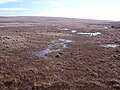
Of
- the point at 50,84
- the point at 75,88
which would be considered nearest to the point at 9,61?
the point at 50,84

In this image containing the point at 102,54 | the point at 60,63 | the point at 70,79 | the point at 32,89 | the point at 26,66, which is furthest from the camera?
the point at 102,54

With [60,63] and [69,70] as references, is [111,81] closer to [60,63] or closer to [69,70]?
[69,70]

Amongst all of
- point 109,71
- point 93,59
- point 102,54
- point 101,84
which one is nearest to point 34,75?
point 101,84

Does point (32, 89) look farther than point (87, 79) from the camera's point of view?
No

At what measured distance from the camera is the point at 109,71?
2225cm

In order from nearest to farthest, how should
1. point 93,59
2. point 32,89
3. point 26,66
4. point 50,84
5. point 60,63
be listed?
point 32,89 < point 50,84 < point 26,66 < point 60,63 < point 93,59

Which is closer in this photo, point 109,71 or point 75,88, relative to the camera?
point 75,88

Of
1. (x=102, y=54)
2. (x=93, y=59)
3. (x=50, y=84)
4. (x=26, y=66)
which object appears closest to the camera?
(x=50, y=84)

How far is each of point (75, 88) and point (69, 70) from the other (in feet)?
17.2

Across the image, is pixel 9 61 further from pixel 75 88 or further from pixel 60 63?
pixel 75 88

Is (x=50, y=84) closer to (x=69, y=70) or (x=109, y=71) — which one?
(x=69, y=70)

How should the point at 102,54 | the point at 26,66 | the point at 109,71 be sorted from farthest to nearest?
the point at 102,54
the point at 26,66
the point at 109,71

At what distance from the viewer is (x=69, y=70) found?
2256 cm

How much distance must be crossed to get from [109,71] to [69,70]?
14.3ft
